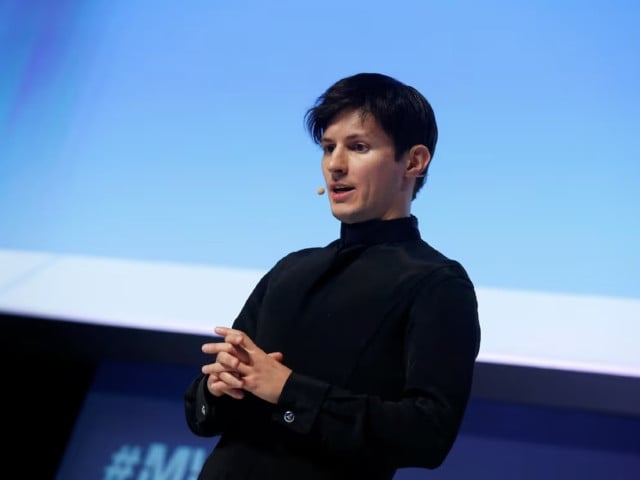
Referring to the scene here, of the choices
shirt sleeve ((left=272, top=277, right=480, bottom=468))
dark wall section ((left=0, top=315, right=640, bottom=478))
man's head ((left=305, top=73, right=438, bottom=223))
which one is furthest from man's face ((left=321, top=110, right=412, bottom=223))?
dark wall section ((left=0, top=315, right=640, bottom=478))

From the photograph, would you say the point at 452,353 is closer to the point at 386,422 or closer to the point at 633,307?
the point at 386,422

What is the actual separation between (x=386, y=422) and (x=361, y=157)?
13.7 inches

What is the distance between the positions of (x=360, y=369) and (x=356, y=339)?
0.03 metres

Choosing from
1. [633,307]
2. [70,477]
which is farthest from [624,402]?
[70,477]

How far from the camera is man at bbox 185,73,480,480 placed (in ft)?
2.60

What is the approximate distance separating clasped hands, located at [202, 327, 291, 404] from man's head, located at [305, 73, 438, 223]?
24 centimetres

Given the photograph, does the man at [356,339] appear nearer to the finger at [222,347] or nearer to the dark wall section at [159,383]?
the finger at [222,347]

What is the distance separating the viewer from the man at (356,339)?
79cm

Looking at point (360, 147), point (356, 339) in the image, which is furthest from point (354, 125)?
point (356, 339)

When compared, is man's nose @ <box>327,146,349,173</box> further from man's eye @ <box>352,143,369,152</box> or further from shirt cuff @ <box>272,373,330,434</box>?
shirt cuff @ <box>272,373,330,434</box>

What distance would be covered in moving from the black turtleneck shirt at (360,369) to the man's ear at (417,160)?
0.07 meters

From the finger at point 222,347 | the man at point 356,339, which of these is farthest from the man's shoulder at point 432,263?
the finger at point 222,347

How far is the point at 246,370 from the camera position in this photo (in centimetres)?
80

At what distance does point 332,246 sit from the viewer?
102cm
